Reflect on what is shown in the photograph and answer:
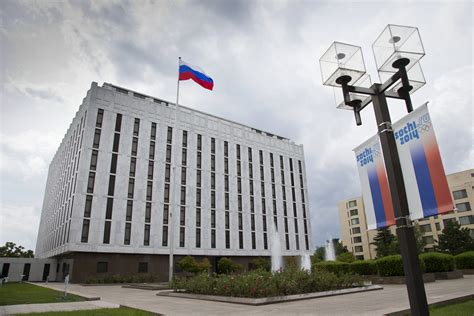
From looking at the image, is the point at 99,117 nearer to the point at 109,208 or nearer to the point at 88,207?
the point at 88,207

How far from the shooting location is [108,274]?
39125 millimetres

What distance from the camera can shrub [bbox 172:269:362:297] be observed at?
12.8 meters

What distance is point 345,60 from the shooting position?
5395 mm

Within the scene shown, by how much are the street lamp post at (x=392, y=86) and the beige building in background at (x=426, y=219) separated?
59.0 metres

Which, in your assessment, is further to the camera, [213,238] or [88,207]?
[213,238]

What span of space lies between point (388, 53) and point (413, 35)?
1.36 ft

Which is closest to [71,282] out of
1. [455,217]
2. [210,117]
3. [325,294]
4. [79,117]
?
[79,117]

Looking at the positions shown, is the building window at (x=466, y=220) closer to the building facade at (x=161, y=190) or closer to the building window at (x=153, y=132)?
the building facade at (x=161, y=190)

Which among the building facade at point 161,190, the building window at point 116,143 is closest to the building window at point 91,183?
the building facade at point 161,190

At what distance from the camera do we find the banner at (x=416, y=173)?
4344 mm

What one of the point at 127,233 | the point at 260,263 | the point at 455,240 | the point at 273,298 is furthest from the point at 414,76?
the point at 455,240


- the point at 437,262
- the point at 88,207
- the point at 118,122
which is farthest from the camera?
the point at 118,122

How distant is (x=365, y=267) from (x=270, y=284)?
1470 cm

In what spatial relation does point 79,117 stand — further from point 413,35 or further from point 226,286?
point 413,35
